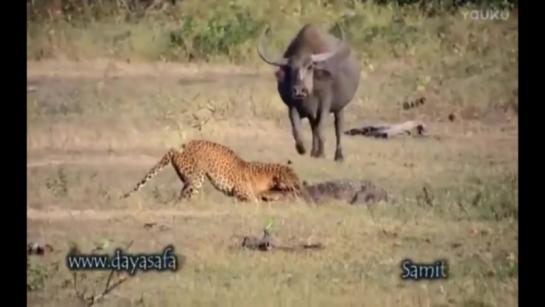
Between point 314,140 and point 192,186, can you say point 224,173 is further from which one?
point 314,140

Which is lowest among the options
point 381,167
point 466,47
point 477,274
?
point 477,274

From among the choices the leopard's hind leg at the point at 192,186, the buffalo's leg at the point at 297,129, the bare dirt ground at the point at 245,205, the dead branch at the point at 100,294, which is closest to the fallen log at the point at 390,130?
the bare dirt ground at the point at 245,205

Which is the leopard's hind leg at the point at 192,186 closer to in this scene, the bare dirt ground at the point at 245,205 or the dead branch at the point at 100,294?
the bare dirt ground at the point at 245,205

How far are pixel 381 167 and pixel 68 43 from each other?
40.0 inches

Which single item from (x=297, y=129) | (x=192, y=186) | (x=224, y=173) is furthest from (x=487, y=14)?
(x=192, y=186)

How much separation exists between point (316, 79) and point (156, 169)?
56cm

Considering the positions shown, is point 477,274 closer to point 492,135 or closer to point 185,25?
point 492,135

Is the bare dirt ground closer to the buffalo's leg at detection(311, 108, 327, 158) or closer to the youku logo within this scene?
the buffalo's leg at detection(311, 108, 327, 158)

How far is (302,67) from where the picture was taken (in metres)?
3.66

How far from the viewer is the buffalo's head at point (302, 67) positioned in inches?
144

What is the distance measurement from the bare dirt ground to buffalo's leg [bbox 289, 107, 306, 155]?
0.06 feet

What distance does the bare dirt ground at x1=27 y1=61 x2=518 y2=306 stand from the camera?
11.8 feet
